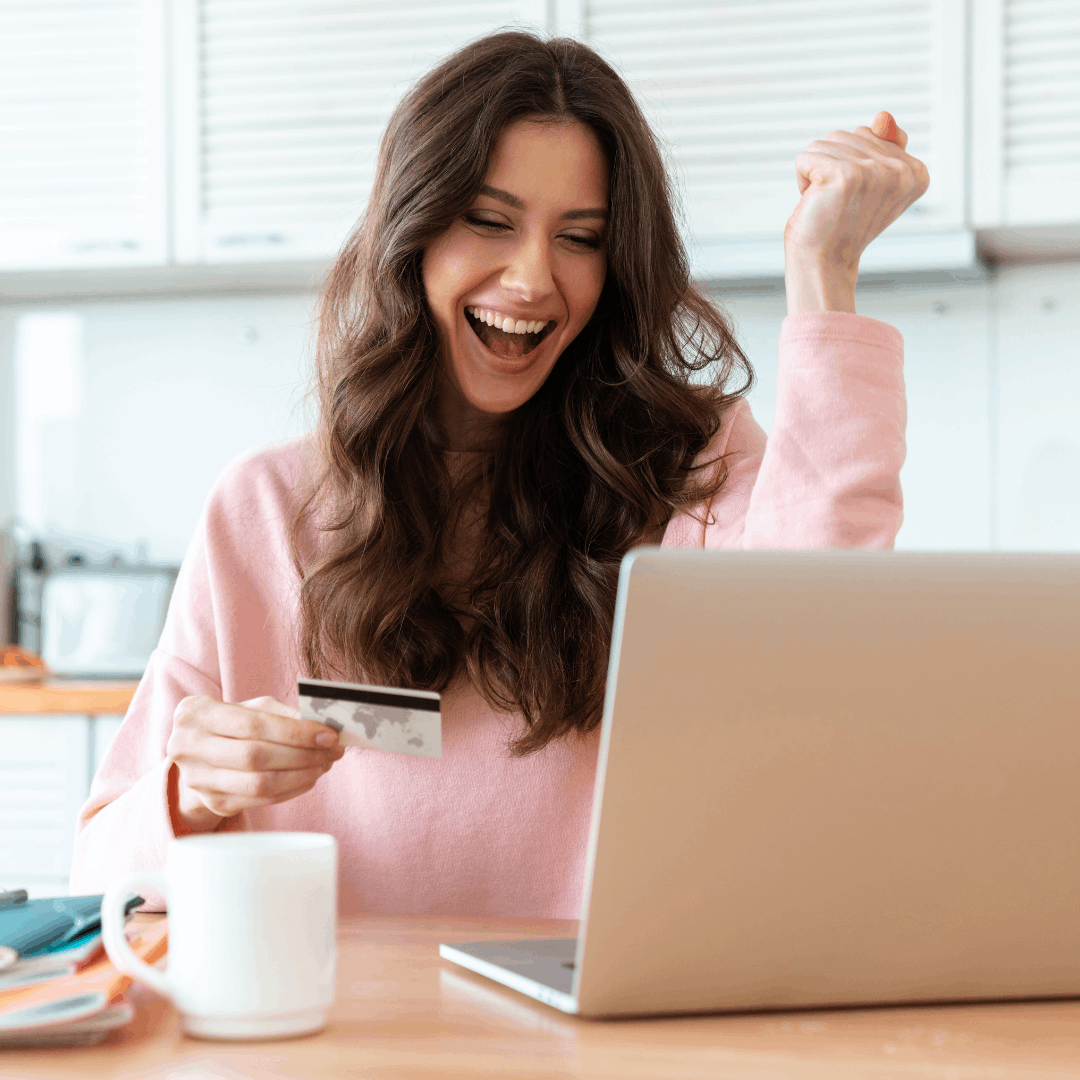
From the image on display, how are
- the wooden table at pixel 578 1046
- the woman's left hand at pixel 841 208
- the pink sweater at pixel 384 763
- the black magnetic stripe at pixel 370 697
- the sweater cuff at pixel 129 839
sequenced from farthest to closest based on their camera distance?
1. the pink sweater at pixel 384 763
2. the woman's left hand at pixel 841 208
3. the sweater cuff at pixel 129 839
4. the black magnetic stripe at pixel 370 697
5. the wooden table at pixel 578 1046

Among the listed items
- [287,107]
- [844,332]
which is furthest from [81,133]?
[844,332]

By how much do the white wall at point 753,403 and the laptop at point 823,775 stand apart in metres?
1.83

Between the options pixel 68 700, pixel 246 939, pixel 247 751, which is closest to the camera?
pixel 246 939

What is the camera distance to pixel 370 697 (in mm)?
777

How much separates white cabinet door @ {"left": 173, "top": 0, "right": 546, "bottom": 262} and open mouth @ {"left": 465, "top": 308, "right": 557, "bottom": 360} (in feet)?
4.34

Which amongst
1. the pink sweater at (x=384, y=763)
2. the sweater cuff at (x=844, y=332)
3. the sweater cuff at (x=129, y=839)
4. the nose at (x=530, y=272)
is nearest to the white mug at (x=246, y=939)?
the sweater cuff at (x=129, y=839)

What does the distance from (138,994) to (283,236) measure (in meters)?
2.05

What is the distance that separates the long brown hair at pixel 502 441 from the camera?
4.10 ft

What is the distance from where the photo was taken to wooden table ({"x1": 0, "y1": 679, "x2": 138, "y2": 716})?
2254mm

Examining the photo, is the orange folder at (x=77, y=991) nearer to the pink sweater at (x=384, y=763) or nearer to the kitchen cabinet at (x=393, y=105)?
the pink sweater at (x=384, y=763)

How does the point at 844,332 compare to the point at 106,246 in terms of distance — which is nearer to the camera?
the point at 844,332

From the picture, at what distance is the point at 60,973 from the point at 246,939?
0.18 meters

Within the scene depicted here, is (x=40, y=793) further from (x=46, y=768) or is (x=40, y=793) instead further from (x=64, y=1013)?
(x=64, y=1013)

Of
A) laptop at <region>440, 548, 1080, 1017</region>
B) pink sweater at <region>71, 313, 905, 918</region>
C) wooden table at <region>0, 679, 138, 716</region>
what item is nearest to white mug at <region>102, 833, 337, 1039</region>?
laptop at <region>440, 548, 1080, 1017</region>
